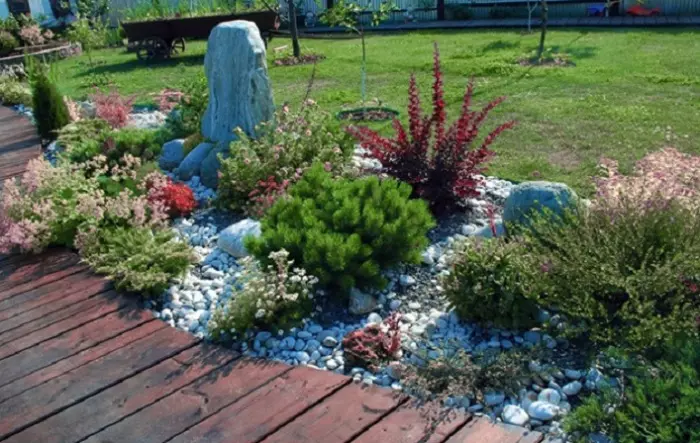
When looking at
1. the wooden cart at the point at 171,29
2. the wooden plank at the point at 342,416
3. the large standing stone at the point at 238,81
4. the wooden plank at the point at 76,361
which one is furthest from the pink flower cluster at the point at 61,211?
the wooden cart at the point at 171,29

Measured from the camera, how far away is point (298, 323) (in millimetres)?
4016

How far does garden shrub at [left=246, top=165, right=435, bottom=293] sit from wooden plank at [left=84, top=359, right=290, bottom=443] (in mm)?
751

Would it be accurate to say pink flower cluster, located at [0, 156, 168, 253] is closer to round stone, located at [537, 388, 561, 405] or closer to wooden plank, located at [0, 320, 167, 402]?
wooden plank, located at [0, 320, 167, 402]

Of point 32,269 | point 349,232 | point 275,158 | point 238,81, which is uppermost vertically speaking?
point 238,81

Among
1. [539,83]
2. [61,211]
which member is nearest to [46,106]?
[61,211]

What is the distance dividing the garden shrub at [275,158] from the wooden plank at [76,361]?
150cm

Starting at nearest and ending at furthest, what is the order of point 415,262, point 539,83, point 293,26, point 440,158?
point 415,262
point 440,158
point 539,83
point 293,26

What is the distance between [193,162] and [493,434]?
14.8ft

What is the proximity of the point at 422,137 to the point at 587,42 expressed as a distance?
30.9 ft

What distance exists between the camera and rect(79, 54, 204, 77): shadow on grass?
14.3 metres

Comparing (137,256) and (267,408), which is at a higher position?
(137,256)

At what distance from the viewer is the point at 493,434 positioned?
10.0 ft

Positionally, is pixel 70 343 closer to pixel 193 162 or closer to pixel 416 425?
pixel 416 425

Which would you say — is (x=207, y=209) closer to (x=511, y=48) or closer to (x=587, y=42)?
(x=511, y=48)
